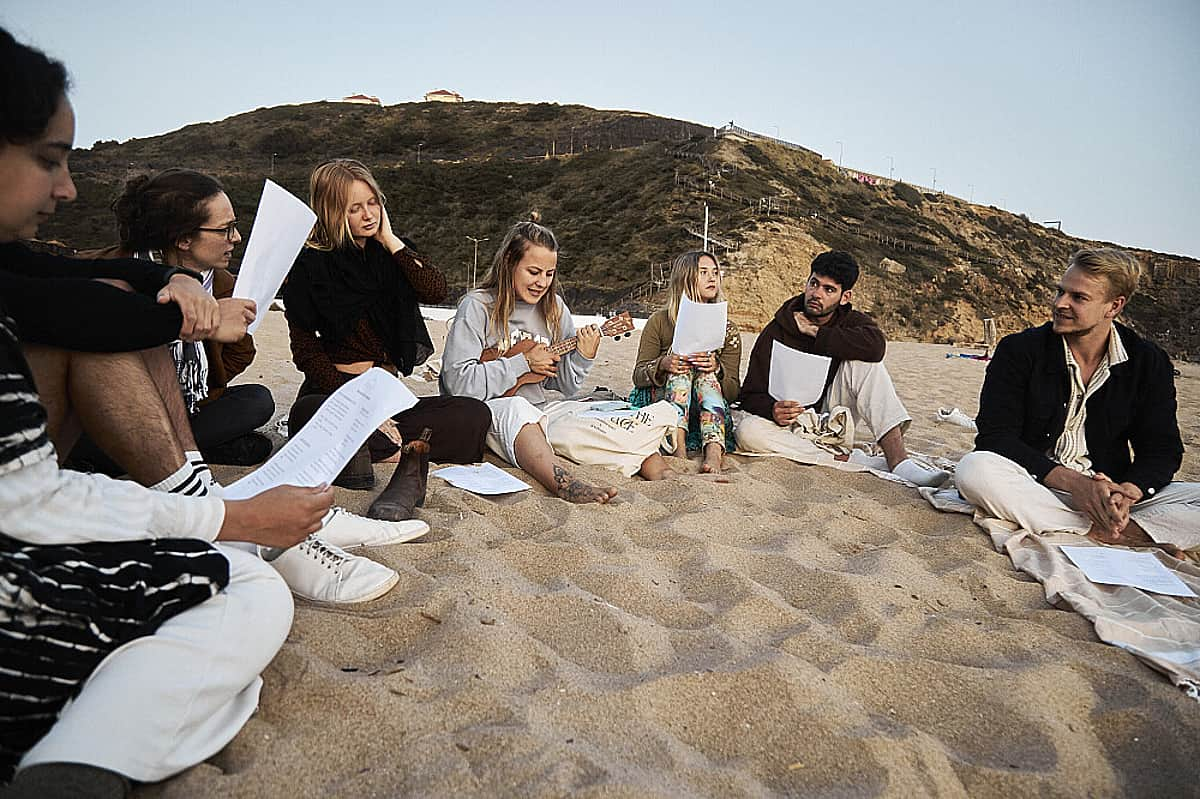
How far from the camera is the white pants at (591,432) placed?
3588mm

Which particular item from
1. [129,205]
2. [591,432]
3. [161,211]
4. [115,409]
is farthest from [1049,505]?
[129,205]

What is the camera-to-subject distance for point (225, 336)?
2.24 m

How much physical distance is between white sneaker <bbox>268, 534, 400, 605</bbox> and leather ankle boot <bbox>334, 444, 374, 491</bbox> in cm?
104


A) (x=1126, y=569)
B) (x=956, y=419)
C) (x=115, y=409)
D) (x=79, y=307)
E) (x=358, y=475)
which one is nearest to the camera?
(x=79, y=307)

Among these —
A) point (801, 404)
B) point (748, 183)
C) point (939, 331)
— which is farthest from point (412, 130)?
point (801, 404)

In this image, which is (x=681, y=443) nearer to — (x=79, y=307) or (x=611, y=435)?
(x=611, y=435)

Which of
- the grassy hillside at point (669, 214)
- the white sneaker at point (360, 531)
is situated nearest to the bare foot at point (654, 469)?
the white sneaker at point (360, 531)

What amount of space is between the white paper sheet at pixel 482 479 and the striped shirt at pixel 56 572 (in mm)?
1765

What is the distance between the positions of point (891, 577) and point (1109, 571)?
82 cm

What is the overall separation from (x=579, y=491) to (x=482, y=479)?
1.41 feet

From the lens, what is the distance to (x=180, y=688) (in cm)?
132

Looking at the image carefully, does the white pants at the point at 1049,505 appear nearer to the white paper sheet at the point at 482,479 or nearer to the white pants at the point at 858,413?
the white pants at the point at 858,413

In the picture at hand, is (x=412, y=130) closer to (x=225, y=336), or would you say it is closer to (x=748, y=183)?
(x=748, y=183)

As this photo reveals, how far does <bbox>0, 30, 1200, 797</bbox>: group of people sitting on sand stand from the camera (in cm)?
126
